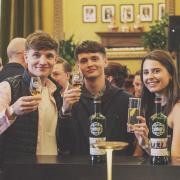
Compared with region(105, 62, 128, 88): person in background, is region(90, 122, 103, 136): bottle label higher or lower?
lower

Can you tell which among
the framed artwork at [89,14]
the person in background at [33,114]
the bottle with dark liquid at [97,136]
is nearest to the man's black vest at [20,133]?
the person in background at [33,114]

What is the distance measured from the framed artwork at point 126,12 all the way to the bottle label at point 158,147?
9.76 meters

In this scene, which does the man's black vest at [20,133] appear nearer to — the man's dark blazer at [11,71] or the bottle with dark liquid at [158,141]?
the bottle with dark liquid at [158,141]

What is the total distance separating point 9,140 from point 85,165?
557 millimetres

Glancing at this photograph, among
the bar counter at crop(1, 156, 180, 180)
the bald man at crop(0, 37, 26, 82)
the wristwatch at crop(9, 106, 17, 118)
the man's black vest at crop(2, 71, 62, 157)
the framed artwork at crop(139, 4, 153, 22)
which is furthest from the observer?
the framed artwork at crop(139, 4, 153, 22)

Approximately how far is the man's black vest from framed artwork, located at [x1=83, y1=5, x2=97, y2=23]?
931cm

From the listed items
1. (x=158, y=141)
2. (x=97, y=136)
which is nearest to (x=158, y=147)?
(x=158, y=141)

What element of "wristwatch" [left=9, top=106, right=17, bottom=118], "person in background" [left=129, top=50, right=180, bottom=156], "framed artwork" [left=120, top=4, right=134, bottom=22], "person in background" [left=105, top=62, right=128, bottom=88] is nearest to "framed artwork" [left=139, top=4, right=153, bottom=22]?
"framed artwork" [left=120, top=4, right=134, bottom=22]

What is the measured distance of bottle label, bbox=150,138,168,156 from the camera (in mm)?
2043

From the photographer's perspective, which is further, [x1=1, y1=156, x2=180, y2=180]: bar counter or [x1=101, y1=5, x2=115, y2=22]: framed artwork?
[x1=101, y1=5, x2=115, y2=22]: framed artwork

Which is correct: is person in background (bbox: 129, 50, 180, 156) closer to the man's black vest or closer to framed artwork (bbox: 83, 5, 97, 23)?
the man's black vest

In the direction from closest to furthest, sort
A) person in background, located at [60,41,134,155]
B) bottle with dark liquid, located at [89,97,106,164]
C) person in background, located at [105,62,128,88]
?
bottle with dark liquid, located at [89,97,106,164] < person in background, located at [60,41,134,155] < person in background, located at [105,62,128,88]

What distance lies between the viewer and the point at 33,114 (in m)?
2.50

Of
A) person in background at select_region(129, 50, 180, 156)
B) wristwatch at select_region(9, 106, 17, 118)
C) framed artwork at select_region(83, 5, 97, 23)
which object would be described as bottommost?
wristwatch at select_region(9, 106, 17, 118)
